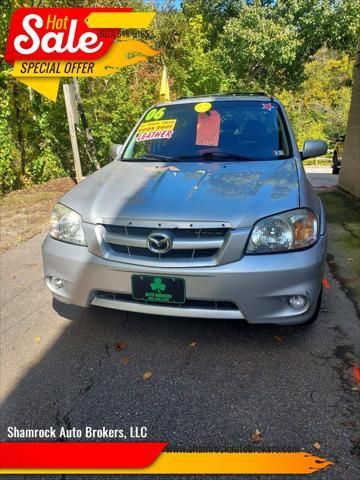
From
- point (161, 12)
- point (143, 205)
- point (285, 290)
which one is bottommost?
point (285, 290)

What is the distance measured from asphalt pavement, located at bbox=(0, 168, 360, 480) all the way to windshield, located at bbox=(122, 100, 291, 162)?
136 cm

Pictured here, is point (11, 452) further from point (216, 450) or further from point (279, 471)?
point (279, 471)

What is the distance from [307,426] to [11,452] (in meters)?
1.50

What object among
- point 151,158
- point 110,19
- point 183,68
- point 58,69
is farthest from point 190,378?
point 183,68

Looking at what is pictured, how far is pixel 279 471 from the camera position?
6.11ft

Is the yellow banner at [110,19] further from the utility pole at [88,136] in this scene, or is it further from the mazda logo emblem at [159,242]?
the mazda logo emblem at [159,242]

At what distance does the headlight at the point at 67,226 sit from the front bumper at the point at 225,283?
2.7 inches

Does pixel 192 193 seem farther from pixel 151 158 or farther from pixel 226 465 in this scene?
pixel 226 465

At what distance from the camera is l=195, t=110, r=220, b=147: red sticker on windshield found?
3.48 metres

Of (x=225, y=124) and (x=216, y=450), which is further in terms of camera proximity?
(x=225, y=124)

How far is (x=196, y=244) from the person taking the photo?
7.62ft

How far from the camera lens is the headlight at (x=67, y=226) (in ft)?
8.66

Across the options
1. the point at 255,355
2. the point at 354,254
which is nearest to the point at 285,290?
the point at 255,355

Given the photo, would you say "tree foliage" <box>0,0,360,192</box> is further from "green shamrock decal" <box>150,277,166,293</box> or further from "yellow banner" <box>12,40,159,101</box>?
"green shamrock decal" <box>150,277,166,293</box>
